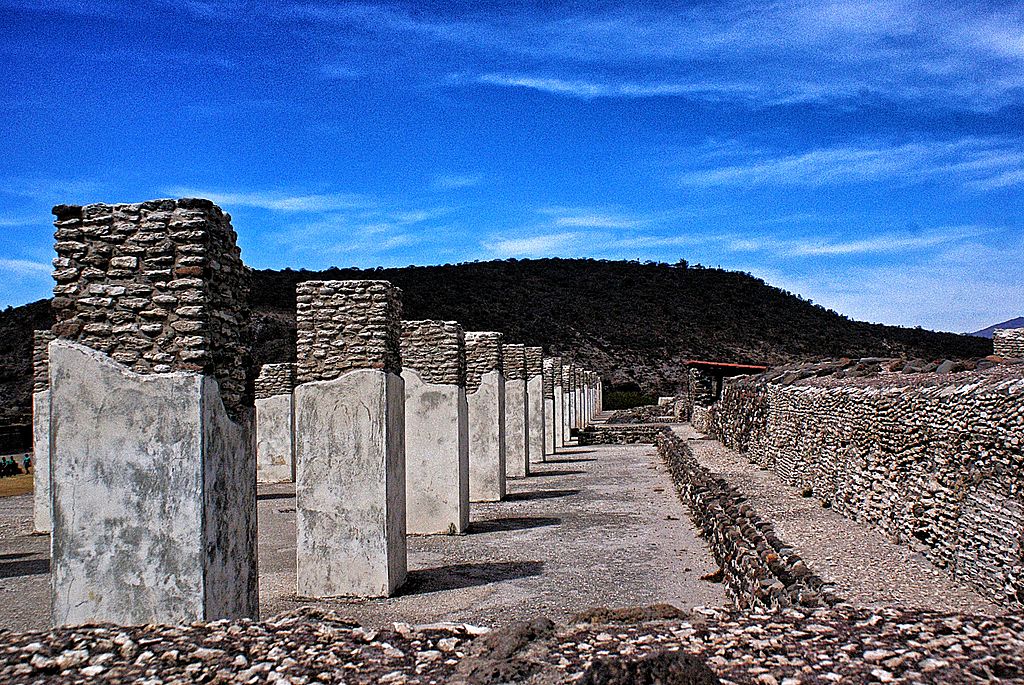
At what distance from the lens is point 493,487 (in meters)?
16.1

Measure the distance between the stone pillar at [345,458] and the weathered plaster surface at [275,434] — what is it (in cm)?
1189

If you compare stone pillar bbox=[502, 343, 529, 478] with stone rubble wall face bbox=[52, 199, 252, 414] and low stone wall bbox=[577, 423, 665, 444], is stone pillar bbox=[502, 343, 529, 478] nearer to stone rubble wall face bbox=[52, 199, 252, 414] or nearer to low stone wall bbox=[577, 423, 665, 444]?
low stone wall bbox=[577, 423, 665, 444]

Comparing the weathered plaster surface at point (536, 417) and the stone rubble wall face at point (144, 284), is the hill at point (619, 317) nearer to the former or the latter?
the weathered plaster surface at point (536, 417)

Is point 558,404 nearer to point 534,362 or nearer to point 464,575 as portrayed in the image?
point 534,362

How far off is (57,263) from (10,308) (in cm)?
6298

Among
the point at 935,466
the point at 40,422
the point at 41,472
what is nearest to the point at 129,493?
the point at 935,466

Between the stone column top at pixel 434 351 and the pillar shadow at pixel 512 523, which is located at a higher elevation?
the stone column top at pixel 434 351

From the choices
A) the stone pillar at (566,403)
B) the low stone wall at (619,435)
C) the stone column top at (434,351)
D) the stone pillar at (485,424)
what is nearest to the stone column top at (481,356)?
the stone pillar at (485,424)

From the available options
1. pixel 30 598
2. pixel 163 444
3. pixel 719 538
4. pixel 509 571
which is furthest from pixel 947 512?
pixel 30 598

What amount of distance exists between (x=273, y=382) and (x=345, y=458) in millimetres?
12498

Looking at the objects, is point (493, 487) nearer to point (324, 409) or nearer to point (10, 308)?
point (324, 409)

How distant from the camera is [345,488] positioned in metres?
9.03

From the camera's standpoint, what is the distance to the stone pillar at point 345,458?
354 inches

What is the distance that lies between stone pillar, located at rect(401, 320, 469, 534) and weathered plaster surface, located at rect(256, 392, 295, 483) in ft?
28.2
